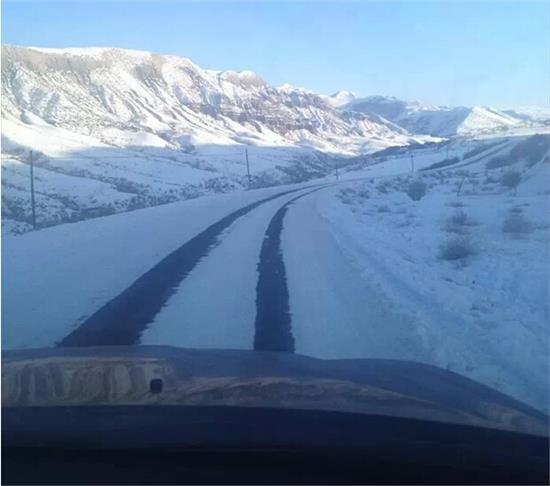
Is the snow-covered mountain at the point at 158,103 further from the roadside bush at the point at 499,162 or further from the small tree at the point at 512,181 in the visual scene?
the small tree at the point at 512,181

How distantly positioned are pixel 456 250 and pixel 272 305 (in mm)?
7343

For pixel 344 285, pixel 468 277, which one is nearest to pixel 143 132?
pixel 468 277

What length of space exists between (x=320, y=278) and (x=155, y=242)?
8.07 metres

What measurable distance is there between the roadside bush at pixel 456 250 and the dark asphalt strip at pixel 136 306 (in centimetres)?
531

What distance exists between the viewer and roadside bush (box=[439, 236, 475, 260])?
18438mm

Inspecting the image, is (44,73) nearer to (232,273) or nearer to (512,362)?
(232,273)

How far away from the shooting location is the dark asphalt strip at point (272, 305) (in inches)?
390

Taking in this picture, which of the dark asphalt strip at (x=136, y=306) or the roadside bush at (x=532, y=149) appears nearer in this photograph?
the dark asphalt strip at (x=136, y=306)

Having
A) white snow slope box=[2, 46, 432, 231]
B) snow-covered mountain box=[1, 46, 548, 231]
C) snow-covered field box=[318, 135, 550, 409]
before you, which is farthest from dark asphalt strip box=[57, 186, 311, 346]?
white snow slope box=[2, 46, 432, 231]

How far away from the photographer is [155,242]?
73.1 ft

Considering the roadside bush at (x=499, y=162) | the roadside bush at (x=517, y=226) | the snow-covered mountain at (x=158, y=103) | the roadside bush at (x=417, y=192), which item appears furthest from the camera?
the snow-covered mountain at (x=158, y=103)

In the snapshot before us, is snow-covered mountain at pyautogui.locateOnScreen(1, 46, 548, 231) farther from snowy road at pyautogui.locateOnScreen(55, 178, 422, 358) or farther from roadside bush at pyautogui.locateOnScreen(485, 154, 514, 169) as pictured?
roadside bush at pyautogui.locateOnScreen(485, 154, 514, 169)

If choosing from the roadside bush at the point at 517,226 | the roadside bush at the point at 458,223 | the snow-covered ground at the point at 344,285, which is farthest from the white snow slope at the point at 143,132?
the roadside bush at the point at 517,226

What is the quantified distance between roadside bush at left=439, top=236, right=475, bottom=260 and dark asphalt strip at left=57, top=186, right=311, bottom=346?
531 centimetres
